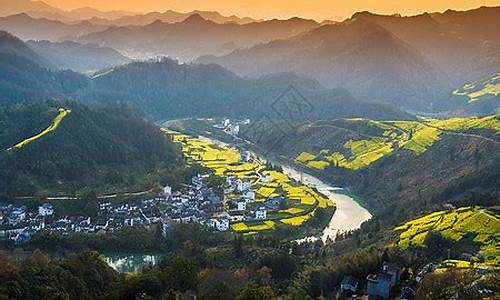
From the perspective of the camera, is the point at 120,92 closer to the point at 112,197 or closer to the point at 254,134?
the point at 254,134

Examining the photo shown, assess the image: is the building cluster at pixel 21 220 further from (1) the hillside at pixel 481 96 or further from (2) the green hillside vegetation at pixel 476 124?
(1) the hillside at pixel 481 96

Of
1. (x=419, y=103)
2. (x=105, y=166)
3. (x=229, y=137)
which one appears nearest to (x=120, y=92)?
(x=229, y=137)

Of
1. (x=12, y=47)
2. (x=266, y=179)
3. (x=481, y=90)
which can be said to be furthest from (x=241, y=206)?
(x=481, y=90)

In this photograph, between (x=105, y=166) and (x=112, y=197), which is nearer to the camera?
(x=112, y=197)

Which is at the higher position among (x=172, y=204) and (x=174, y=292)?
(x=174, y=292)

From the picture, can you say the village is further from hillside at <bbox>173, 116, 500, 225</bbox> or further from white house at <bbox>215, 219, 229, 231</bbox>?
hillside at <bbox>173, 116, 500, 225</bbox>

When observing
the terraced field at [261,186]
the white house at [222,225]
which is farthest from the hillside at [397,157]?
the white house at [222,225]
